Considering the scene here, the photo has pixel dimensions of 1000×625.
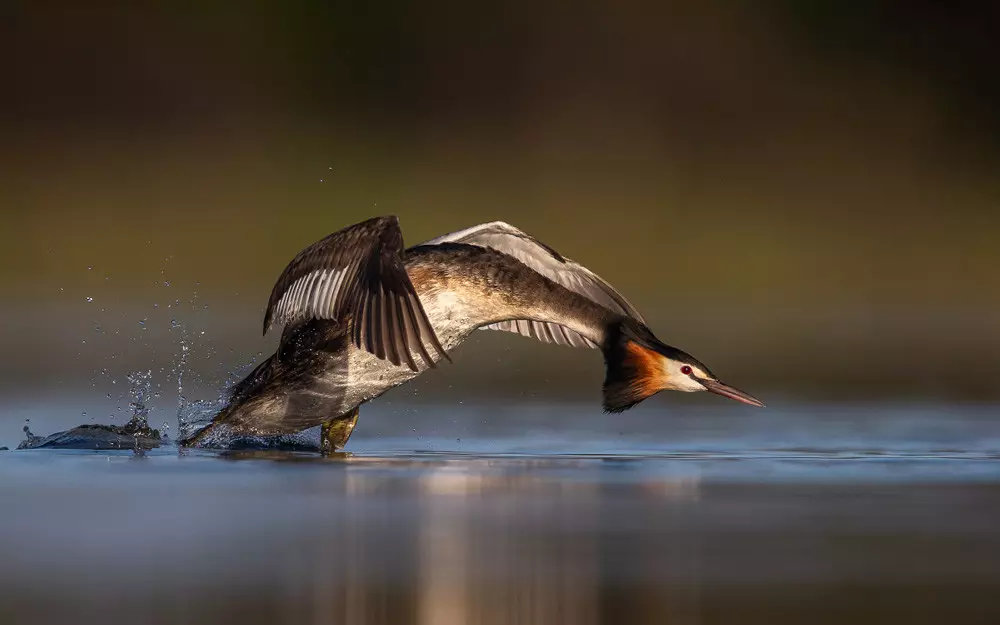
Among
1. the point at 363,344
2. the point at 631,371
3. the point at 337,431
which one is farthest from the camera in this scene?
the point at 337,431

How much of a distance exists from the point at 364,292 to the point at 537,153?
13.2 meters

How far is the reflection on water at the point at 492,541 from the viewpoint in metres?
4.75

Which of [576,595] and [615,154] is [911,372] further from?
[615,154]

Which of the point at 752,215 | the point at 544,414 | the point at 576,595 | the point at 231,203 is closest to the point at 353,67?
the point at 231,203

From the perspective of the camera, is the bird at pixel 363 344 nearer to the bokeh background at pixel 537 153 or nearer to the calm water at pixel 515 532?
the calm water at pixel 515 532

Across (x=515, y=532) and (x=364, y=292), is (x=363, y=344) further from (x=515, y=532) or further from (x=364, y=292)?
(x=515, y=532)

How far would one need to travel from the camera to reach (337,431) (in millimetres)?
8695

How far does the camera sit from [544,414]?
9781 mm

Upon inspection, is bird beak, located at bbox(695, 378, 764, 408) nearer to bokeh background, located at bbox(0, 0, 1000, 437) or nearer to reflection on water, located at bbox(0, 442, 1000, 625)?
reflection on water, located at bbox(0, 442, 1000, 625)

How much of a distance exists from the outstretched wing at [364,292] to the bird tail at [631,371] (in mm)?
916

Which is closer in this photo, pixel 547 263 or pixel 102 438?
pixel 102 438

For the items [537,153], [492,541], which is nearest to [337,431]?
[492,541]

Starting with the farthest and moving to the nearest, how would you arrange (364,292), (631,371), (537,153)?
(537,153)
(631,371)
(364,292)

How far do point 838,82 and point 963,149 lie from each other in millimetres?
1916
